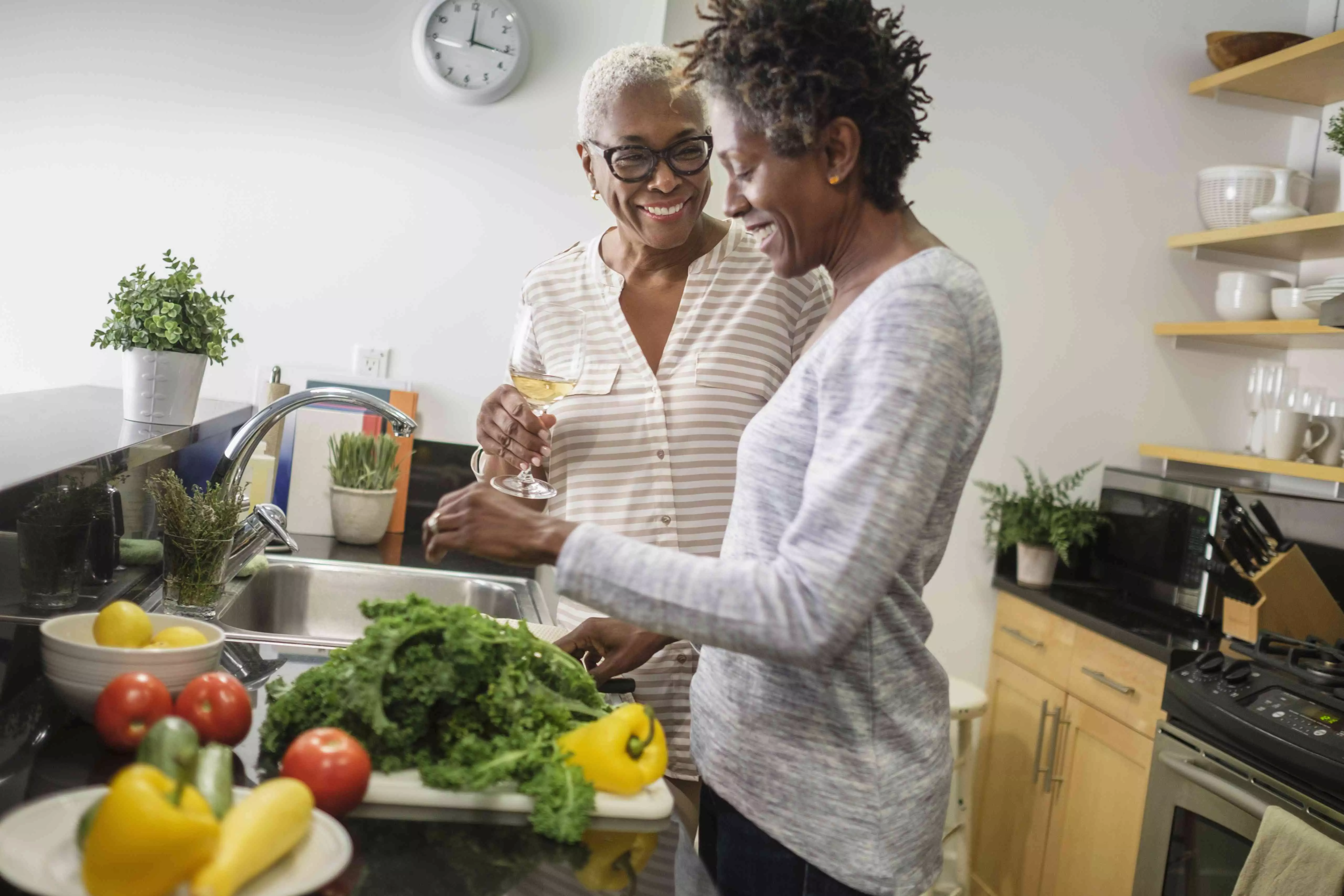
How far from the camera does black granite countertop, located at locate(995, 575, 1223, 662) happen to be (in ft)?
8.65

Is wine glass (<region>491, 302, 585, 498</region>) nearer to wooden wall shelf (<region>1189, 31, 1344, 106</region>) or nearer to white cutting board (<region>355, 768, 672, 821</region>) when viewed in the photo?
white cutting board (<region>355, 768, 672, 821</region>)

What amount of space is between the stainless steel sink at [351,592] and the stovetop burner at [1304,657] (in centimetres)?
144

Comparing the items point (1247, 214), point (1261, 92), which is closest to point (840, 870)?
point (1247, 214)

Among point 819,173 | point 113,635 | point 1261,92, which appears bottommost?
point 113,635

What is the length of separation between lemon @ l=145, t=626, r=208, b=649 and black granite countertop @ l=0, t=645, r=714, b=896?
10cm

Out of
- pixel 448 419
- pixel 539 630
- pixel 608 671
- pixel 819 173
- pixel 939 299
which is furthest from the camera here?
pixel 448 419

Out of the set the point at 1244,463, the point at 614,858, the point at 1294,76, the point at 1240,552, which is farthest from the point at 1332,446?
the point at 614,858

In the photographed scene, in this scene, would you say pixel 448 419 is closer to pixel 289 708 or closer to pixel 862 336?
pixel 289 708

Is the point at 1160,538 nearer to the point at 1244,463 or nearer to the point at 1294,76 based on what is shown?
the point at 1244,463

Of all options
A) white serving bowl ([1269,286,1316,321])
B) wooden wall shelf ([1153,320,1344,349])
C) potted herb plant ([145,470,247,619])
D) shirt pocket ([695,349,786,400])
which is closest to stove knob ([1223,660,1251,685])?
wooden wall shelf ([1153,320,1344,349])

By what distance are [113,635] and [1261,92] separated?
349 centimetres

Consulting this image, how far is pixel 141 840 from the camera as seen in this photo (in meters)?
0.67

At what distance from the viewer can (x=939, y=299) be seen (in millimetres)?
896

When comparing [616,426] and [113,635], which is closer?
[113,635]
